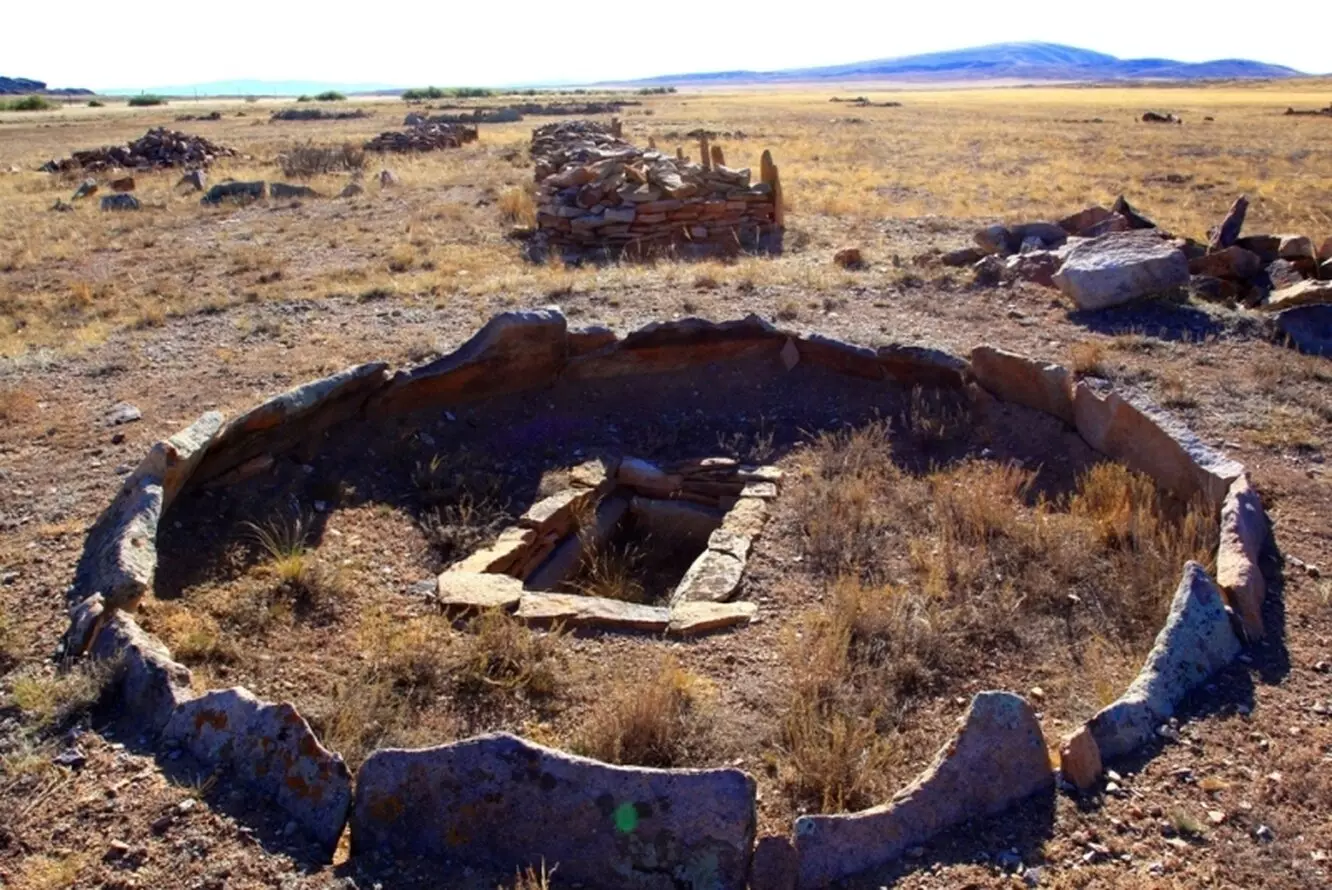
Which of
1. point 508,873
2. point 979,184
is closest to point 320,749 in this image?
point 508,873

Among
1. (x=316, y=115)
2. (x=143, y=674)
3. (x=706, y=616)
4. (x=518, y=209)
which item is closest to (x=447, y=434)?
(x=706, y=616)

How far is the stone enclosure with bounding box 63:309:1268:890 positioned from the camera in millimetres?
3131

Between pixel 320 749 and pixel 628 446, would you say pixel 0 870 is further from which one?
pixel 628 446

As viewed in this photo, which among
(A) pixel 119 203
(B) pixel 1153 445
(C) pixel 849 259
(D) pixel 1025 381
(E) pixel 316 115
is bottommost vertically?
(B) pixel 1153 445

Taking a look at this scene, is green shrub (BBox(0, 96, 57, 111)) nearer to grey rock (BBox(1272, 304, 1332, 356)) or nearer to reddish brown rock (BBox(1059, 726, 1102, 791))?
grey rock (BBox(1272, 304, 1332, 356))

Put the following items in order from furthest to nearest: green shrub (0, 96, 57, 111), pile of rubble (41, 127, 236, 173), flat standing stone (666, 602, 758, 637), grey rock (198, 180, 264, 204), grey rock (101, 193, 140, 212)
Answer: green shrub (0, 96, 57, 111)
pile of rubble (41, 127, 236, 173)
grey rock (198, 180, 264, 204)
grey rock (101, 193, 140, 212)
flat standing stone (666, 602, 758, 637)

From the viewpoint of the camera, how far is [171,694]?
12.4ft

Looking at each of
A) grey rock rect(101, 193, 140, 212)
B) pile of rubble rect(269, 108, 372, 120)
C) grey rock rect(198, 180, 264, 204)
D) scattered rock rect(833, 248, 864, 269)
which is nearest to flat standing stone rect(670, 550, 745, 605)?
scattered rock rect(833, 248, 864, 269)

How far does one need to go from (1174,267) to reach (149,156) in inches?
962

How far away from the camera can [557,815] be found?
3.18m

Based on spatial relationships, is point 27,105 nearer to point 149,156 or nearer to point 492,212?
point 149,156

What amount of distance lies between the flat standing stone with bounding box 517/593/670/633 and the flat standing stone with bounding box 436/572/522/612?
4.6 inches

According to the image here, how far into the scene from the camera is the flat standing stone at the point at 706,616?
496 centimetres

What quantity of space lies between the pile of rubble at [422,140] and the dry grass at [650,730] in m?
25.6
